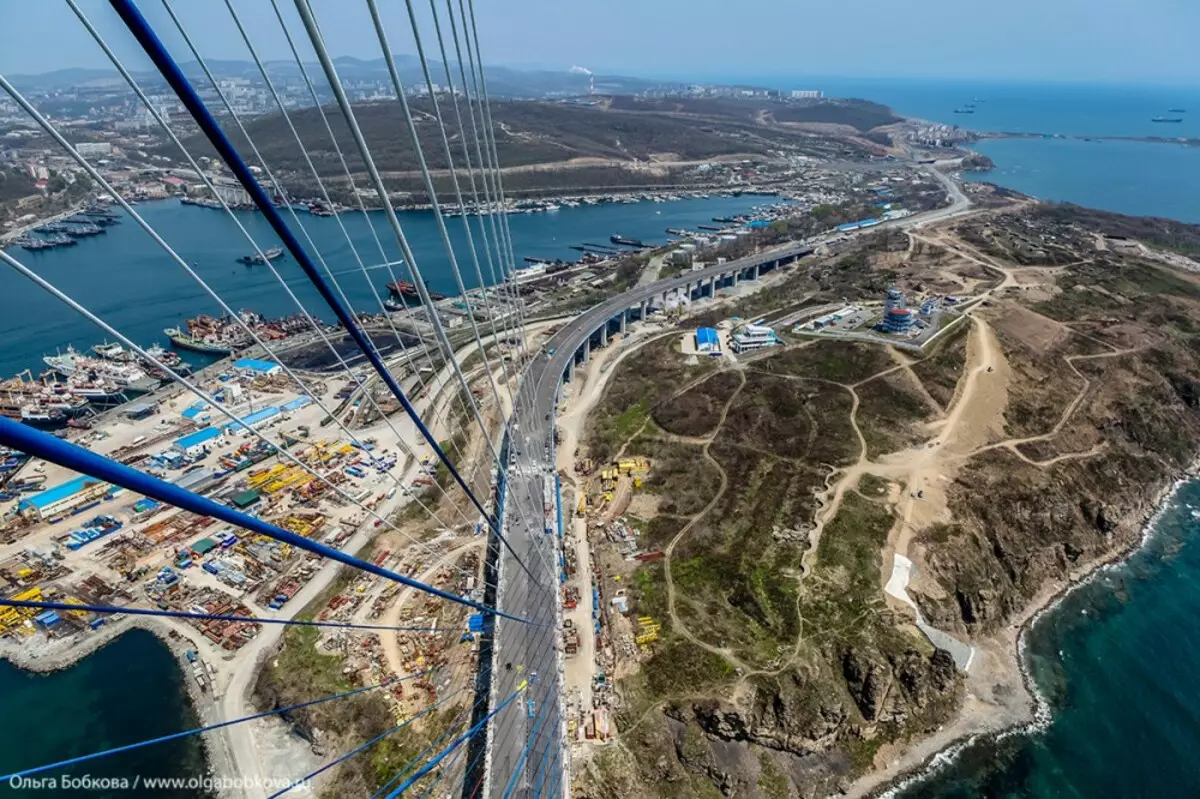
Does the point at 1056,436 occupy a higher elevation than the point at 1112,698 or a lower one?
higher

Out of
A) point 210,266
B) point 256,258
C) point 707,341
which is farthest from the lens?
point 256,258

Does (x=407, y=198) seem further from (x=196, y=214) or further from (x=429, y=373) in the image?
(x=429, y=373)

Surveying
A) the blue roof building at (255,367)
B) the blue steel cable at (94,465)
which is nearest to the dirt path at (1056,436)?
the blue steel cable at (94,465)

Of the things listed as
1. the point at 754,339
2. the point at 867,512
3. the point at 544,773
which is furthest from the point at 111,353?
the point at 867,512

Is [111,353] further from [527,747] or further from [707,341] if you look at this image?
[527,747]

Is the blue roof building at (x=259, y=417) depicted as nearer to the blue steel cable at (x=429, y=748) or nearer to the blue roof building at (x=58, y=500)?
the blue roof building at (x=58, y=500)

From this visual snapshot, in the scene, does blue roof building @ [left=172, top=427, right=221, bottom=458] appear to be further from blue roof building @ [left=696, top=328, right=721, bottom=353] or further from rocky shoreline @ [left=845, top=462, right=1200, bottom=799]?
rocky shoreline @ [left=845, top=462, right=1200, bottom=799]
